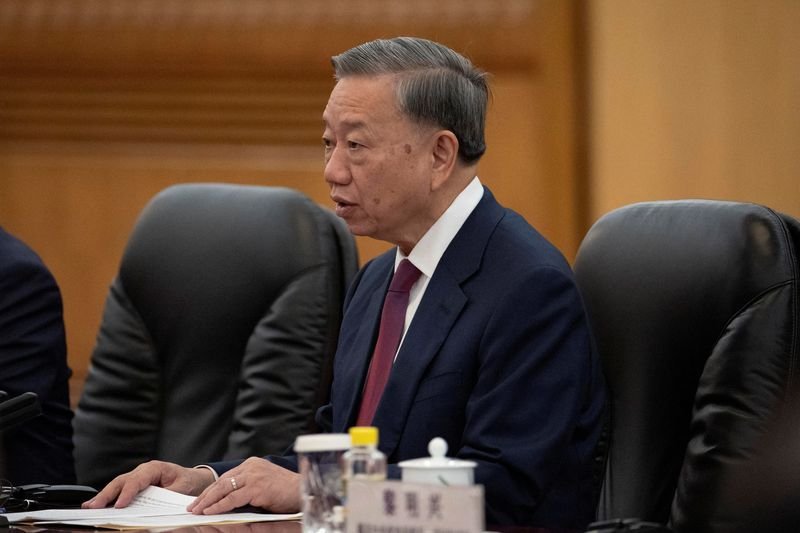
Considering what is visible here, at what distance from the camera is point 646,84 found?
3.24 meters

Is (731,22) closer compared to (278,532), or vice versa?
(278,532)

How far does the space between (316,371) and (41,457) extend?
58 centimetres

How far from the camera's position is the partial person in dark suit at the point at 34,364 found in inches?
97.3

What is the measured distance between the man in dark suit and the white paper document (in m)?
0.03

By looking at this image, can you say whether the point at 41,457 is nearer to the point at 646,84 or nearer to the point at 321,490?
the point at 321,490

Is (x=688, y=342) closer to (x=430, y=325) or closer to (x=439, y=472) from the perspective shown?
(x=430, y=325)

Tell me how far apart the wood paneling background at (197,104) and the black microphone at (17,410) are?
1.93m

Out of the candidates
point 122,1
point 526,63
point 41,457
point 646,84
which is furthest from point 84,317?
point 646,84

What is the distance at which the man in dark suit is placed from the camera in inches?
66.9

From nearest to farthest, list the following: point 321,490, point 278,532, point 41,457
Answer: point 321,490
point 278,532
point 41,457

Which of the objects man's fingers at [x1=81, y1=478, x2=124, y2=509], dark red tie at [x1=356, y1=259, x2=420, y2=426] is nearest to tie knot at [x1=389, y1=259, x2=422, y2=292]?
dark red tie at [x1=356, y1=259, x2=420, y2=426]

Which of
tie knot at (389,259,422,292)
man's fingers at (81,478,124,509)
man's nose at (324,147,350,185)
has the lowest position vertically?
man's fingers at (81,478,124,509)

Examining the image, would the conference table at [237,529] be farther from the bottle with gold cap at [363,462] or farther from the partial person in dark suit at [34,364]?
the partial person in dark suit at [34,364]

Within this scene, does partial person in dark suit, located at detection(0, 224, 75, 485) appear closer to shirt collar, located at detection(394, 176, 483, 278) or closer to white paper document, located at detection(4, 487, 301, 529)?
white paper document, located at detection(4, 487, 301, 529)
